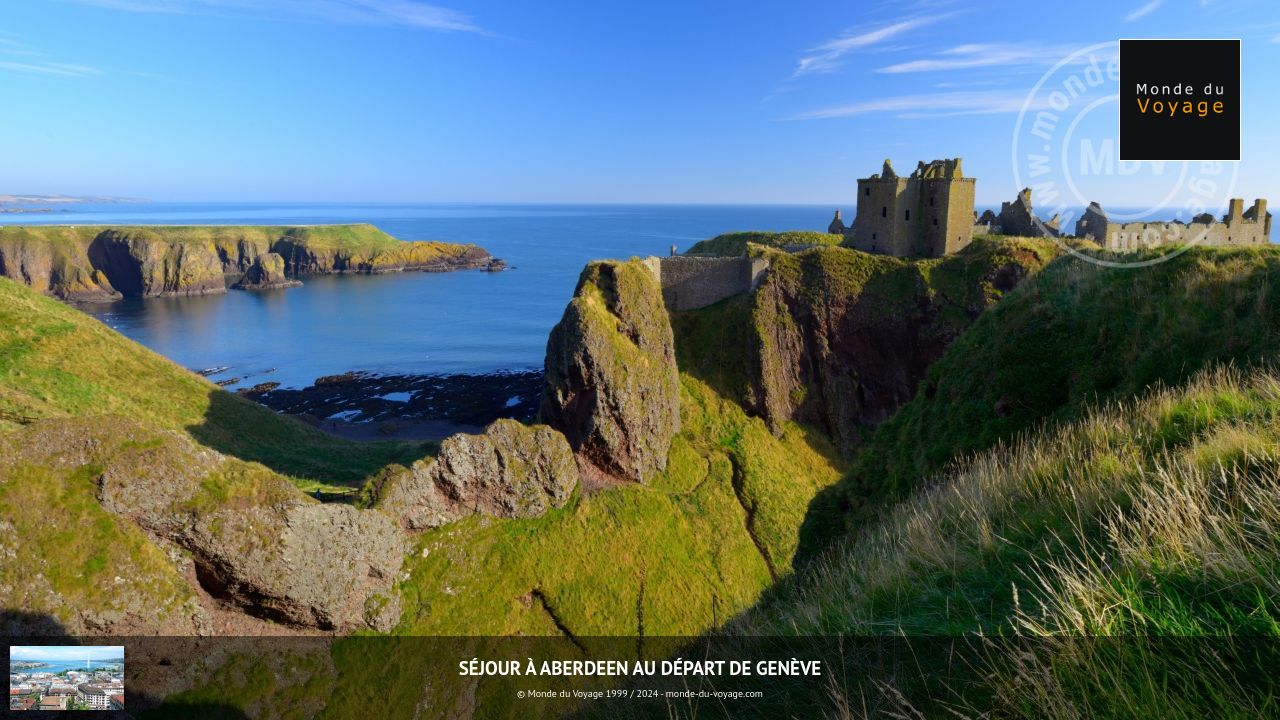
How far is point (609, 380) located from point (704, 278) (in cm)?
1933

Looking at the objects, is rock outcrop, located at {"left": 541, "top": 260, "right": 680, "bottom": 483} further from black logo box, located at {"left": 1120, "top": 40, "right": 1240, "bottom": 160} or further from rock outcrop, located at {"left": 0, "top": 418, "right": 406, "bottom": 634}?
black logo box, located at {"left": 1120, "top": 40, "right": 1240, "bottom": 160}

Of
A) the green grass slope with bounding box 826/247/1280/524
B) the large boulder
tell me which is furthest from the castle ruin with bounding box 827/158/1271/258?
the large boulder

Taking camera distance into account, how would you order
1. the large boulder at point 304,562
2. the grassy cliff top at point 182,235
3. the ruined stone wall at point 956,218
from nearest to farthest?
the large boulder at point 304,562 → the ruined stone wall at point 956,218 → the grassy cliff top at point 182,235

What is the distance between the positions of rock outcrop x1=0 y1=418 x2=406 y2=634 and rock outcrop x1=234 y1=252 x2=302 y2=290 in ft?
534

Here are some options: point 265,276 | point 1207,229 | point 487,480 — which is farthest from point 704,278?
point 265,276

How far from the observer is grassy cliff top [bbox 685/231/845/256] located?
2213 inches

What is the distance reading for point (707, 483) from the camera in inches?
1467

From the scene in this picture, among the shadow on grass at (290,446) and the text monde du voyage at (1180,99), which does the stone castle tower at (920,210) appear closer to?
the text monde du voyage at (1180,99)

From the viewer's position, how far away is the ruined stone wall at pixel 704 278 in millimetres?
47844

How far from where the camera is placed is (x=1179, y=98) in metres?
14.3

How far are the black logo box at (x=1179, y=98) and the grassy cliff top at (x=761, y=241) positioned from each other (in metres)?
39.4

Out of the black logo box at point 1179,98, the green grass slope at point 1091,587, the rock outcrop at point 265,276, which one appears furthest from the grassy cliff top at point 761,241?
the rock outcrop at point 265,276

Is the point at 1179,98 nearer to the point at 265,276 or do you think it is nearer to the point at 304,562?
the point at 304,562

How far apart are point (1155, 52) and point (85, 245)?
657 feet
